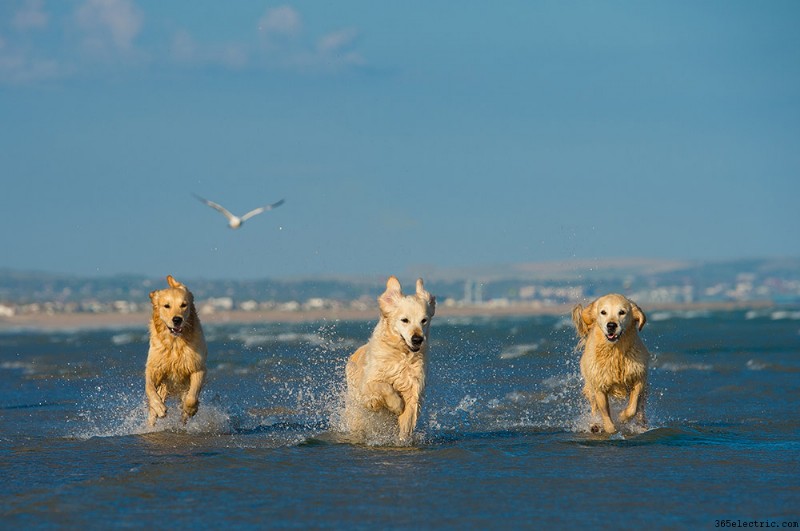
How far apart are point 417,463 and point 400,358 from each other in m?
1.20

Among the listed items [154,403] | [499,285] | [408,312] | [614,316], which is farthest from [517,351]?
[499,285]

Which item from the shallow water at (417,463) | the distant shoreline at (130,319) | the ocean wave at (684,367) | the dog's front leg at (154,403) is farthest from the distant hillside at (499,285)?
the dog's front leg at (154,403)

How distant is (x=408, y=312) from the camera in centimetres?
1050

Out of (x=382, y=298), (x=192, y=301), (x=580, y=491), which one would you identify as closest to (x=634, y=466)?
(x=580, y=491)

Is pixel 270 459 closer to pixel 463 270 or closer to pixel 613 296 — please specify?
pixel 613 296

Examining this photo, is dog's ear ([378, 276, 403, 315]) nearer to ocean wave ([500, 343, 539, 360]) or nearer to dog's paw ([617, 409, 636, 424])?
dog's paw ([617, 409, 636, 424])

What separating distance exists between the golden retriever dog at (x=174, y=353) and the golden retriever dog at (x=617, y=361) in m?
3.69

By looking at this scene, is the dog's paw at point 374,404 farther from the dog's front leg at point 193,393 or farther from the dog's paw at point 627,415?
the dog's paw at point 627,415

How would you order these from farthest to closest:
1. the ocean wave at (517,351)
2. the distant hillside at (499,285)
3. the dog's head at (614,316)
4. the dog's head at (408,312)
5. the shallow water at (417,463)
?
the distant hillside at (499,285) → the ocean wave at (517,351) → the dog's head at (614,316) → the dog's head at (408,312) → the shallow water at (417,463)

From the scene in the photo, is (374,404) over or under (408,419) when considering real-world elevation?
over

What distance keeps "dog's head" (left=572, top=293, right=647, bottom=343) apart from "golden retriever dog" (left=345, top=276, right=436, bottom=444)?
1.69 m

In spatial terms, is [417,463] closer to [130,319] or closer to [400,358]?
[400,358]

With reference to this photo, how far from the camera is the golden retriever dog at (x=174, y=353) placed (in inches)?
464

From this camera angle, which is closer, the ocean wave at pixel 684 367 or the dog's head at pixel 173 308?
the dog's head at pixel 173 308
